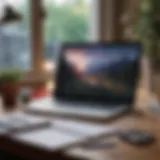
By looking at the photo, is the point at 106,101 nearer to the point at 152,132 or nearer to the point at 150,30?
the point at 152,132

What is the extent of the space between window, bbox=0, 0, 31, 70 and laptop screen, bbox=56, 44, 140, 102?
0.75m

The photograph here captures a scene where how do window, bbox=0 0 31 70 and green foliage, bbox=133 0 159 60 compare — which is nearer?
green foliage, bbox=133 0 159 60

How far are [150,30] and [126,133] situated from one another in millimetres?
1182

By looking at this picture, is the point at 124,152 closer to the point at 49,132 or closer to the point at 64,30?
the point at 49,132

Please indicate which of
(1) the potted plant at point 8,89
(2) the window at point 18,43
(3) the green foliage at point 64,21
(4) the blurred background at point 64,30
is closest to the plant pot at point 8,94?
(1) the potted plant at point 8,89

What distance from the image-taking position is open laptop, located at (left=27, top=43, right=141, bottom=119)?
2.10m

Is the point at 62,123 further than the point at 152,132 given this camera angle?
Yes

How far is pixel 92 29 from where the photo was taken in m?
3.31

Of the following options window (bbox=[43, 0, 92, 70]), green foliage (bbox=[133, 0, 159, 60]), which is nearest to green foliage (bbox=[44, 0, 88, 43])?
window (bbox=[43, 0, 92, 70])

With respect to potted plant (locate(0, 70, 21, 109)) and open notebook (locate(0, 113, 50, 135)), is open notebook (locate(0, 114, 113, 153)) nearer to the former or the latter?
open notebook (locate(0, 113, 50, 135))

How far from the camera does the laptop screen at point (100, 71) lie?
2105mm

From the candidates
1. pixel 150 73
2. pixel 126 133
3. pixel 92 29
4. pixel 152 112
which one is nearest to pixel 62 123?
pixel 126 133

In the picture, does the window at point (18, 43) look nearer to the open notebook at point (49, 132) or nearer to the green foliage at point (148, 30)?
the green foliage at point (148, 30)

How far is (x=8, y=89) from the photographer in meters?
2.23
